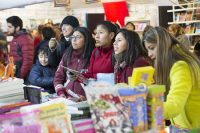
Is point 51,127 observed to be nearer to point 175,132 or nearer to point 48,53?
point 175,132

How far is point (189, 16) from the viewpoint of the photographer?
798 centimetres

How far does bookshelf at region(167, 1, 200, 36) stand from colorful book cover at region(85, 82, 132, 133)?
6824mm

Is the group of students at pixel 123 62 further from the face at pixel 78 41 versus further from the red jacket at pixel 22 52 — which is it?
the red jacket at pixel 22 52

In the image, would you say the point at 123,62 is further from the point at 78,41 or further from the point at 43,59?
the point at 43,59

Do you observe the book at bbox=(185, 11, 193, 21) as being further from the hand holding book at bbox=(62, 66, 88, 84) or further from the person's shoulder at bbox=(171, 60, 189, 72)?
the person's shoulder at bbox=(171, 60, 189, 72)

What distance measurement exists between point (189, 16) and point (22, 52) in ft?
15.9

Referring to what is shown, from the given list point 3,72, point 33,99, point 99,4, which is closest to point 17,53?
point 3,72

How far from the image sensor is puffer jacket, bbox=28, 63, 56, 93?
3920 millimetres

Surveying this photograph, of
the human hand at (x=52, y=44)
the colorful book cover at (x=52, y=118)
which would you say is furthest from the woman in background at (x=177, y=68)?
the human hand at (x=52, y=44)

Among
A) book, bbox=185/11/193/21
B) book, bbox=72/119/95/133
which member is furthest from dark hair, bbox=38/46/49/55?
book, bbox=185/11/193/21

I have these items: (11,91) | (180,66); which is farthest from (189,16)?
(11,91)

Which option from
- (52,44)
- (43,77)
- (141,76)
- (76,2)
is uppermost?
(76,2)

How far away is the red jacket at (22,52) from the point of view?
449cm

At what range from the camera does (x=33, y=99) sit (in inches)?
73.8
